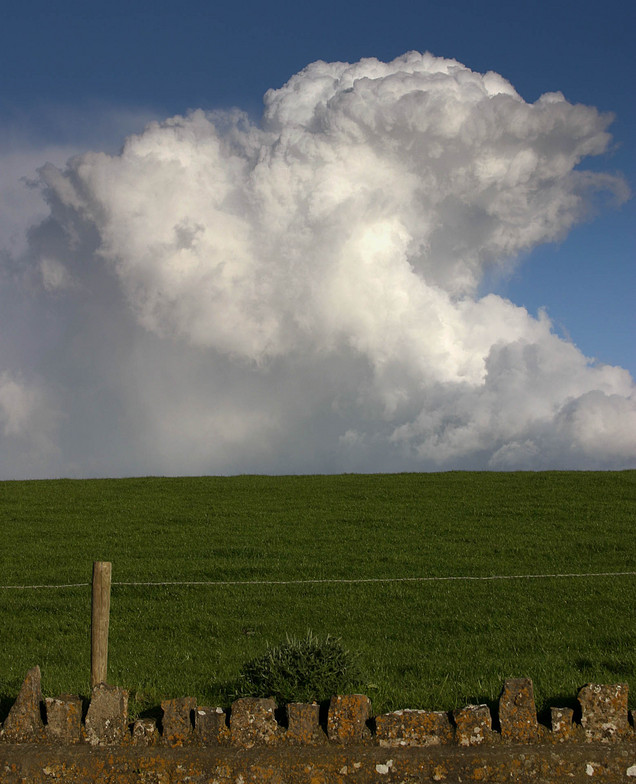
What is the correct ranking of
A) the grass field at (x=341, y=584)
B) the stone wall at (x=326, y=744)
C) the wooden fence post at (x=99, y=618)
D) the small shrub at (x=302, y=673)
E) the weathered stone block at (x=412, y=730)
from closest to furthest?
the stone wall at (x=326, y=744), the weathered stone block at (x=412, y=730), the small shrub at (x=302, y=673), the wooden fence post at (x=99, y=618), the grass field at (x=341, y=584)

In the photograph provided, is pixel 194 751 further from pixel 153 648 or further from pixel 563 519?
pixel 563 519

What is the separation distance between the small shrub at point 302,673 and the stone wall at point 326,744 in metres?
0.60

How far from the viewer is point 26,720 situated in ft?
19.5

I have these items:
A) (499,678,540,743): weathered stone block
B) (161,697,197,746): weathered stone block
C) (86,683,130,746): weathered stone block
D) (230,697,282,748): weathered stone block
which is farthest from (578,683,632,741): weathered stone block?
(86,683,130,746): weathered stone block

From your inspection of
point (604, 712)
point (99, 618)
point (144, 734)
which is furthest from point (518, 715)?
point (99, 618)

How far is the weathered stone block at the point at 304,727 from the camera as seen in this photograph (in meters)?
5.75

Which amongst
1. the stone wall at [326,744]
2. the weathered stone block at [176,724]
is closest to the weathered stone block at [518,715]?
the stone wall at [326,744]

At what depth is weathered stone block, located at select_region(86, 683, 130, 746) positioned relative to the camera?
19.3 ft

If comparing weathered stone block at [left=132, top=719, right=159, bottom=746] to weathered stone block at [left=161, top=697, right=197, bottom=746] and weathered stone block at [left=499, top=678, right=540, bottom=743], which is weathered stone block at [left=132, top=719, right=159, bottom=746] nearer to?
weathered stone block at [left=161, top=697, right=197, bottom=746]

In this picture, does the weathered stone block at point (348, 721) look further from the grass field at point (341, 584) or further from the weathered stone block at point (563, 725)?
the weathered stone block at point (563, 725)

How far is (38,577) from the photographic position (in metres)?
17.0

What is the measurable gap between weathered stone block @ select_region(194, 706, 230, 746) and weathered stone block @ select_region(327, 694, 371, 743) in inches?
35.9

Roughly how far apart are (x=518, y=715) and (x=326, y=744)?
1.67m

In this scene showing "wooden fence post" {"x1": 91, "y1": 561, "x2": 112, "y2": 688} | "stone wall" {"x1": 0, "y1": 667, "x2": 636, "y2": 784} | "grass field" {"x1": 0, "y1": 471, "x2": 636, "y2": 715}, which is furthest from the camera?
"grass field" {"x1": 0, "y1": 471, "x2": 636, "y2": 715}
